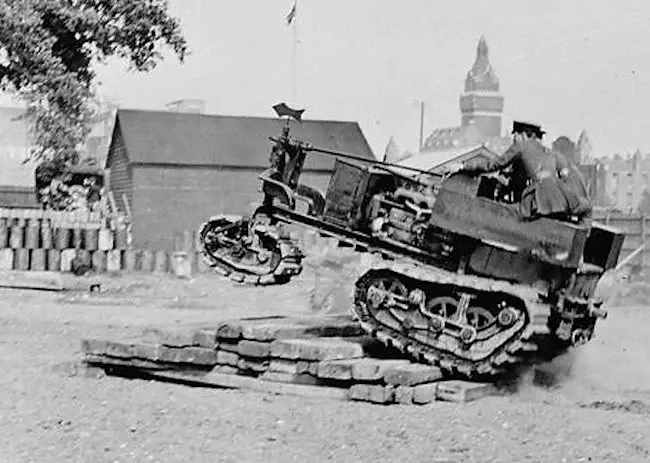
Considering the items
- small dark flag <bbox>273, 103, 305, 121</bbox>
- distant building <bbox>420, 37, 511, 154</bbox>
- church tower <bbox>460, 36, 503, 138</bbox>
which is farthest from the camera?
church tower <bbox>460, 36, 503, 138</bbox>

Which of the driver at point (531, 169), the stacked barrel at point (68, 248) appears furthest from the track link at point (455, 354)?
the stacked barrel at point (68, 248)

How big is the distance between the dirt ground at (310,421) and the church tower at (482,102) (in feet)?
259

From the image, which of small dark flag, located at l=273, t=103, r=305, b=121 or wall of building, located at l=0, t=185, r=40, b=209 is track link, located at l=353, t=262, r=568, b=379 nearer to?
small dark flag, located at l=273, t=103, r=305, b=121

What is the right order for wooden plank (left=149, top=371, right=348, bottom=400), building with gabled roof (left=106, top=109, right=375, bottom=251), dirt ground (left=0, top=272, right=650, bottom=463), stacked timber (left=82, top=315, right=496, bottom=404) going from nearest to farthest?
1. dirt ground (left=0, top=272, right=650, bottom=463)
2. stacked timber (left=82, top=315, right=496, bottom=404)
3. wooden plank (left=149, top=371, right=348, bottom=400)
4. building with gabled roof (left=106, top=109, right=375, bottom=251)

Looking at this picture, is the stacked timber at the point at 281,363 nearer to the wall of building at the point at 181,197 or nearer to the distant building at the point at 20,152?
the distant building at the point at 20,152

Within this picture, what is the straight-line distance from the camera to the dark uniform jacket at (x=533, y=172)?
36.7ft

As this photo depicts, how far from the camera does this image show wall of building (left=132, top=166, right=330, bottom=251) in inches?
1612

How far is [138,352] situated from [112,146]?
34.5 m

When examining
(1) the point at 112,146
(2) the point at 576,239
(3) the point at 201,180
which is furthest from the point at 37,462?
(1) the point at 112,146

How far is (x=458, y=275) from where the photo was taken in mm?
11422

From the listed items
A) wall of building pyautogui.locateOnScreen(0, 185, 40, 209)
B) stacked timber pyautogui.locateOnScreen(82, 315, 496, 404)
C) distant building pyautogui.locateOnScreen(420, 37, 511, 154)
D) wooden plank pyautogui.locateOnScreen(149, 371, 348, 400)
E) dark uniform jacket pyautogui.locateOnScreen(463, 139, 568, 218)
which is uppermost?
distant building pyautogui.locateOnScreen(420, 37, 511, 154)

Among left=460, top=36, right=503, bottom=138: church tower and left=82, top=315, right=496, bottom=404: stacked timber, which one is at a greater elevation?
left=460, top=36, right=503, bottom=138: church tower

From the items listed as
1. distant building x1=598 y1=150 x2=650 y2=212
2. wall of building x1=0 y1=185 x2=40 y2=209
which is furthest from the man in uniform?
distant building x1=598 y1=150 x2=650 y2=212

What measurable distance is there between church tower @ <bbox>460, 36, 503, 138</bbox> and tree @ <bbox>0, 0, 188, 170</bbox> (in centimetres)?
5216
